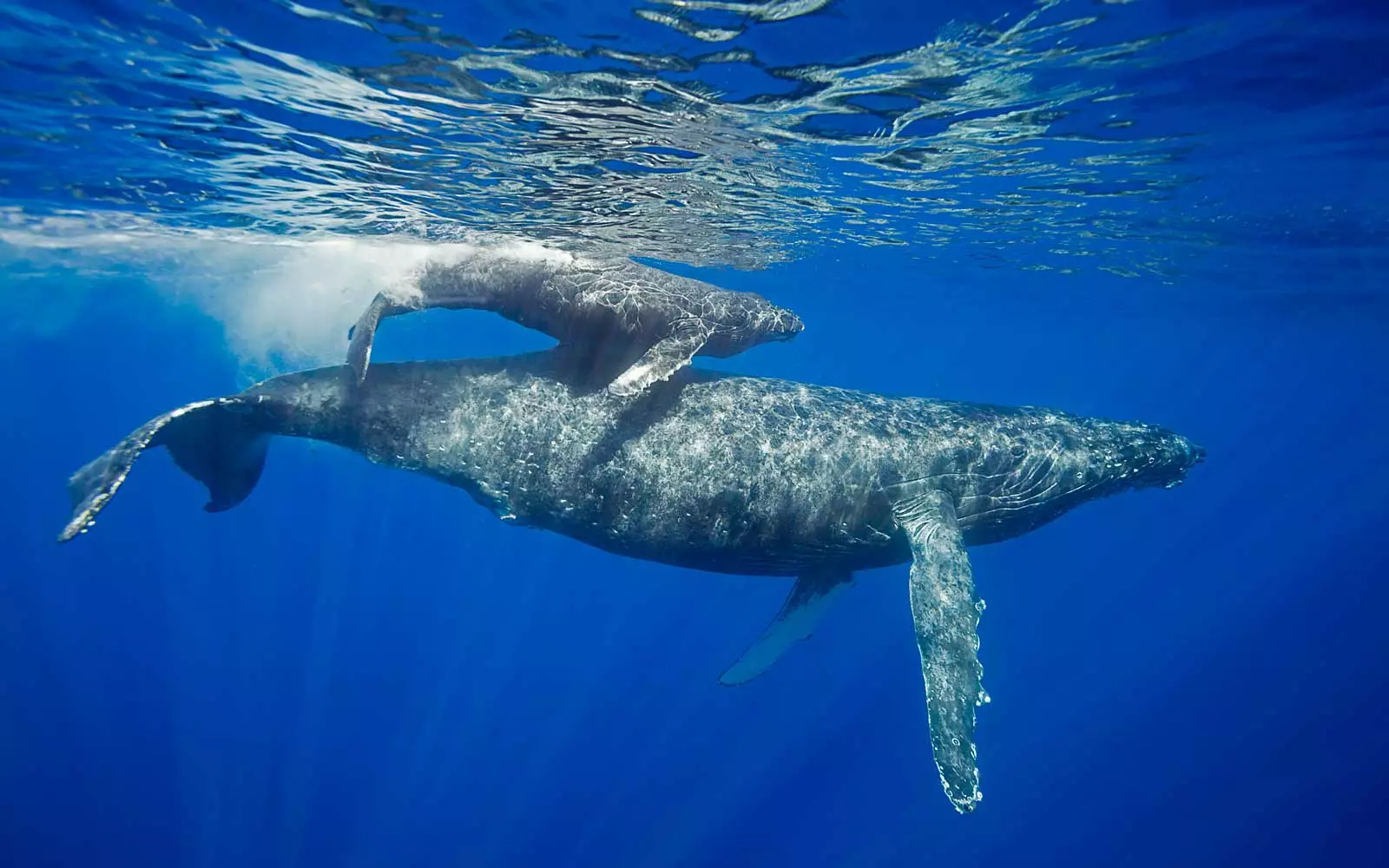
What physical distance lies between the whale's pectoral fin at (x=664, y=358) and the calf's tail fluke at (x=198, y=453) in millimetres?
4949

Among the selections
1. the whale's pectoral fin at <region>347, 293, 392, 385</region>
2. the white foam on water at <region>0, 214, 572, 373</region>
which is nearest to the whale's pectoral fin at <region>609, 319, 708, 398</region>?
the white foam on water at <region>0, 214, 572, 373</region>

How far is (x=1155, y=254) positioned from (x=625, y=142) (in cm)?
2342

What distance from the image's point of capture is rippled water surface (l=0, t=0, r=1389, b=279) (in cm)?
869

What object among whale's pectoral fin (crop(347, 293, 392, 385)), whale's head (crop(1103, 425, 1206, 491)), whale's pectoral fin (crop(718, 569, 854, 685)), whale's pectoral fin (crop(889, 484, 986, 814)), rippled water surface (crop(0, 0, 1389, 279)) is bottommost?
whale's pectoral fin (crop(718, 569, 854, 685))

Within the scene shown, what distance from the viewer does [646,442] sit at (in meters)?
8.66

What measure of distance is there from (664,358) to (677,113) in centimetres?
521

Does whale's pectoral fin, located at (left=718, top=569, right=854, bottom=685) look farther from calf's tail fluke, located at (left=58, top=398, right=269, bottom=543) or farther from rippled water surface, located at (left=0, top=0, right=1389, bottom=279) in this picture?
rippled water surface, located at (left=0, top=0, right=1389, bottom=279)

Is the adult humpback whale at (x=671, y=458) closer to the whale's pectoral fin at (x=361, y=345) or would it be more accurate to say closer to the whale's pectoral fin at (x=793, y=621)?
the whale's pectoral fin at (x=361, y=345)

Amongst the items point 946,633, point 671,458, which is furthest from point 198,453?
point 946,633

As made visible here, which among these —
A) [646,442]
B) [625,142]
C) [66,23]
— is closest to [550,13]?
[625,142]

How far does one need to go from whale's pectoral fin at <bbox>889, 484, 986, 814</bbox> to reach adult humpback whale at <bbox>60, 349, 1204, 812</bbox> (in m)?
0.03

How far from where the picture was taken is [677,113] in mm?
11133

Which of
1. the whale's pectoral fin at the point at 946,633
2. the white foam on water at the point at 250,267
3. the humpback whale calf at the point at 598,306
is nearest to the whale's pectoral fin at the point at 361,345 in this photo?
the humpback whale calf at the point at 598,306

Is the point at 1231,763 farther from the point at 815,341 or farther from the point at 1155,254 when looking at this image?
the point at 815,341
